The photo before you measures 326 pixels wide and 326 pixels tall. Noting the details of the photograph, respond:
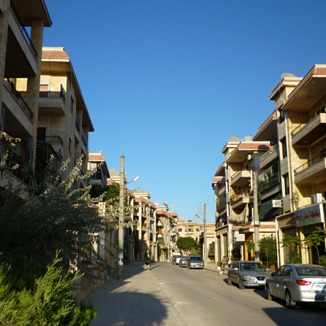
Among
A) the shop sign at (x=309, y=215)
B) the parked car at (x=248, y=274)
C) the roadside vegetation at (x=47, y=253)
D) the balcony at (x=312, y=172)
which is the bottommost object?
the parked car at (x=248, y=274)

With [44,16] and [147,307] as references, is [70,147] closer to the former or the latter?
[44,16]

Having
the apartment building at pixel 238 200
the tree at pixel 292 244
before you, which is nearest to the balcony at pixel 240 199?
the apartment building at pixel 238 200

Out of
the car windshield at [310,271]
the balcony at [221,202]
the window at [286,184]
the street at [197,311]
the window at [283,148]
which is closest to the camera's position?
the street at [197,311]

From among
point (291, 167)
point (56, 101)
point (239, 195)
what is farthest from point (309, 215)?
point (239, 195)

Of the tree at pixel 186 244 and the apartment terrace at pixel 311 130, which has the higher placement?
the apartment terrace at pixel 311 130

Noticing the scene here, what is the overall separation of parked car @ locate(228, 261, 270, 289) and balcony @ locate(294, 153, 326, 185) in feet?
24.6

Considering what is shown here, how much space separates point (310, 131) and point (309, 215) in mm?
5575

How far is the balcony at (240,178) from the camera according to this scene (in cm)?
4788

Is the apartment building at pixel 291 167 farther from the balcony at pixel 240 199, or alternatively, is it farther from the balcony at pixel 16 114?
the balcony at pixel 16 114

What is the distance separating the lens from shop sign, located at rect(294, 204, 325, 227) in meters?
26.1

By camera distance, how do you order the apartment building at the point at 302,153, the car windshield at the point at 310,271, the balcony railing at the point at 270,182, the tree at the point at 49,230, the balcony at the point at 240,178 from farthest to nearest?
the balcony at the point at 240,178, the balcony railing at the point at 270,182, the apartment building at the point at 302,153, the car windshield at the point at 310,271, the tree at the point at 49,230

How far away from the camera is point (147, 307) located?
14.3m

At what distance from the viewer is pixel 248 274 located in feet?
73.9

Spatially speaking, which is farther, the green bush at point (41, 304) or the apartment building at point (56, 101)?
the apartment building at point (56, 101)
